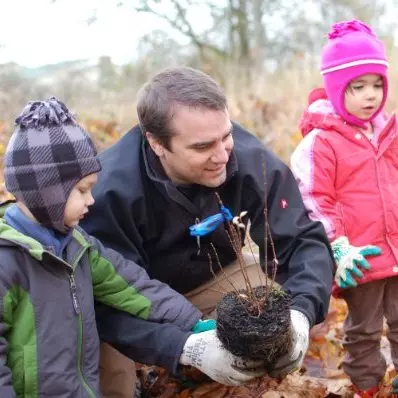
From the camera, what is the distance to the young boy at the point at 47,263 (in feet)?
7.75

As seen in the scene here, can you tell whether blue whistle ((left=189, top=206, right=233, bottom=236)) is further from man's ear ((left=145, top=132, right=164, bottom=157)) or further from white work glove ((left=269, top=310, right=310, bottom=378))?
white work glove ((left=269, top=310, right=310, bottom=378))

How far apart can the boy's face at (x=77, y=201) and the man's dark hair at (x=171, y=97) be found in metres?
0.61

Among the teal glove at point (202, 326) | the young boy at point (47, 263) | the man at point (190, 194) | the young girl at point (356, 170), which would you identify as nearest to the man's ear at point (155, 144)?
A: the man at point (190, 194)

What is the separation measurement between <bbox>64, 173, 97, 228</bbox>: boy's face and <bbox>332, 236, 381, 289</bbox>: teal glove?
50.3 inches

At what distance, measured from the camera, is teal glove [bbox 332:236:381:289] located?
3.11 metres

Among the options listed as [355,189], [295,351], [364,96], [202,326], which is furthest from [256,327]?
[364,96]

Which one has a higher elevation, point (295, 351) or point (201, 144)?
point (201, 144)

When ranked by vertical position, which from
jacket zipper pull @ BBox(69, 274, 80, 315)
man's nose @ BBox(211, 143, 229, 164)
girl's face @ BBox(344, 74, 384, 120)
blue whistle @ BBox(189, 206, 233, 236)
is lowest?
blue whistle @ BBox(189, 206, 233, 236)

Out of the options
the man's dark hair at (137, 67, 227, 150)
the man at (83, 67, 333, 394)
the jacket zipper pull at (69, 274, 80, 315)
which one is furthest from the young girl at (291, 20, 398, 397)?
the jacket zipper pull at (69, 274, 80, 315)

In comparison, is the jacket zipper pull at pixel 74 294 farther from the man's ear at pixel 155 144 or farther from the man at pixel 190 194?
the man's ear at pixel 155 144

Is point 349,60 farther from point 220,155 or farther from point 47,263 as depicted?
point 47,263

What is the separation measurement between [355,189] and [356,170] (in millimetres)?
94

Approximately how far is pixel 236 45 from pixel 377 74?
12.6 metres

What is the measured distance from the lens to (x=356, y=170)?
3.22m
